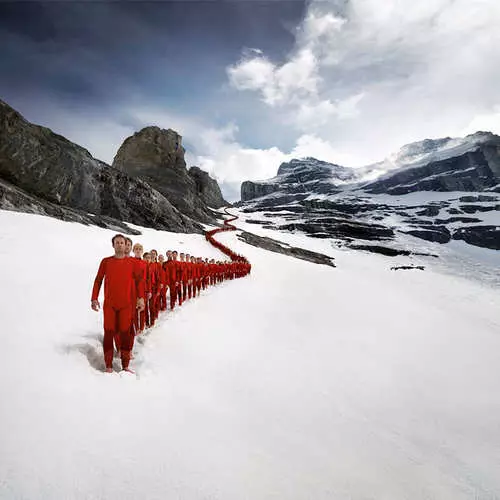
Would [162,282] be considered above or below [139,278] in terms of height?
below

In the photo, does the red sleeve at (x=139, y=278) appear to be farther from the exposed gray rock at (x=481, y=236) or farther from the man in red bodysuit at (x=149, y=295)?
the exposed gray rock at (x=481, y=236)

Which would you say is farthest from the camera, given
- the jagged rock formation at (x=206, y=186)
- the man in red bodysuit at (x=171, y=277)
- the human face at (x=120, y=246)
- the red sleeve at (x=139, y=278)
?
the jagged rock formation at (x=206, y=186)

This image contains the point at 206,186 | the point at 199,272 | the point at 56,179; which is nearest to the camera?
the point at 199,272

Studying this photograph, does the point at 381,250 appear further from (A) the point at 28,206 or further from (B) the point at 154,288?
(B) the point at 154,288

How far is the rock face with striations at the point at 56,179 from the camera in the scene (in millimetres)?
20028

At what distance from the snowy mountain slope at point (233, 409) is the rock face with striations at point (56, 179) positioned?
1372cm

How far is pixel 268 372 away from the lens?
18.1 feet

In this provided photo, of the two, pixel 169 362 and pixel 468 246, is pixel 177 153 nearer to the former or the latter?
pixel 169 362

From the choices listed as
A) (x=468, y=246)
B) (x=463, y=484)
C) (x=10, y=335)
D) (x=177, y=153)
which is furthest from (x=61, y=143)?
(x=468, y=246)

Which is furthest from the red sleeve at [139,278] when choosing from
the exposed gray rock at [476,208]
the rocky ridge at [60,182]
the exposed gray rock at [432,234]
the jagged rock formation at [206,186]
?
the exposed gray rock at [476,208]

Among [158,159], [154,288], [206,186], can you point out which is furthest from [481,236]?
[154,288]

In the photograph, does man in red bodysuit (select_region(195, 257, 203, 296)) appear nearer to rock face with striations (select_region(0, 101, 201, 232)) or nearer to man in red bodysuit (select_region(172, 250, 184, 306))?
man in red bodysuit (select_region(172, 250, 184, 306))

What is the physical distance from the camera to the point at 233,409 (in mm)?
A: 4051

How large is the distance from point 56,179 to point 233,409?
85.0 ft
